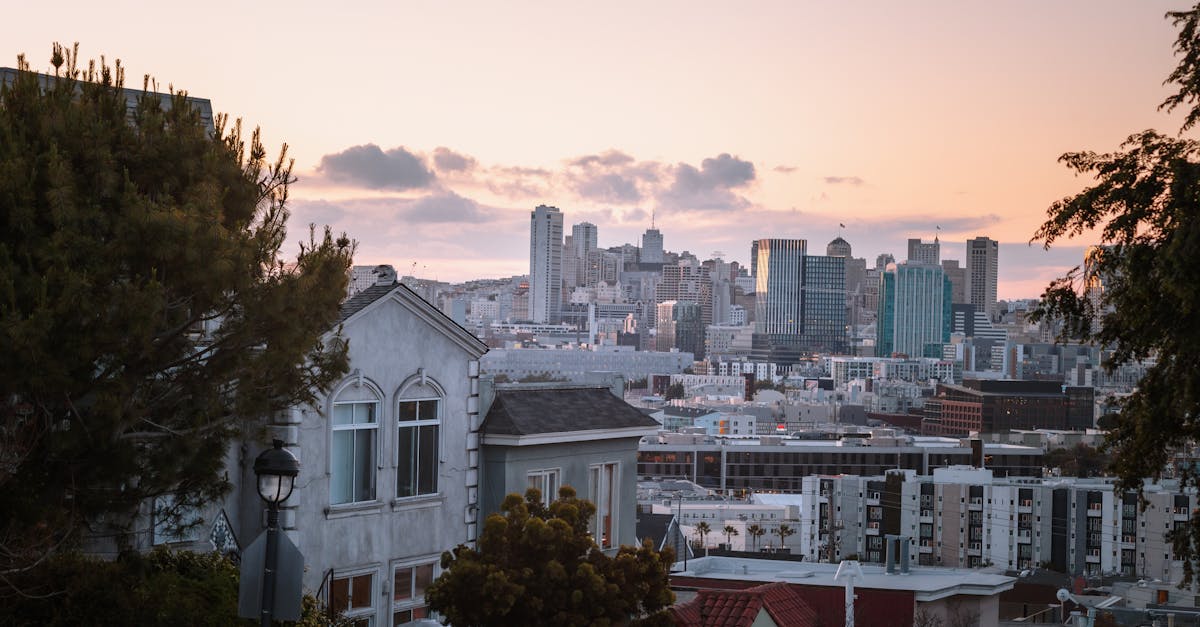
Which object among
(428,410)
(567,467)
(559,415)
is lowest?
(567,467)

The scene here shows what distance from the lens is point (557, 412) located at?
2500 centimetres

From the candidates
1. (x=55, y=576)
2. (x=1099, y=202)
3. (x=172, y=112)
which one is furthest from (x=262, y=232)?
(x=1099, y=202)

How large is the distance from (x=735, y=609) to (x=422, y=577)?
4452 millimetres

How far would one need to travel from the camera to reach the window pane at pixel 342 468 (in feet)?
68.6

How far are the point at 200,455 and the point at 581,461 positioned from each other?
10960 mm

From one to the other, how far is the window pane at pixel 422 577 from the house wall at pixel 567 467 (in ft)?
4.38

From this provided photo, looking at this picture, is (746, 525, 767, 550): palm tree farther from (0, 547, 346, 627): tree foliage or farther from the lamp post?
the lamp post

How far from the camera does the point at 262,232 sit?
49.5 feet

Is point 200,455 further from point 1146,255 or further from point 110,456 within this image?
point 1146,255

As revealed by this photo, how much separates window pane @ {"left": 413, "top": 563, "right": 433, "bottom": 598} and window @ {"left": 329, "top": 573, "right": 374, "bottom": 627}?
0.99 m

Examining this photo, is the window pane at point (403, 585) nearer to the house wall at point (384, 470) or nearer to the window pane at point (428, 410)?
the house wall at point (384, 470)

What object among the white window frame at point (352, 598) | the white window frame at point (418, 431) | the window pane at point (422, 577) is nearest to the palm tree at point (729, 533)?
the window pane at point (422, 577)

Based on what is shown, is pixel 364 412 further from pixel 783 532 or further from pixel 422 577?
pixel 783 532

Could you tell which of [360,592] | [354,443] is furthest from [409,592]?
[354,443]
